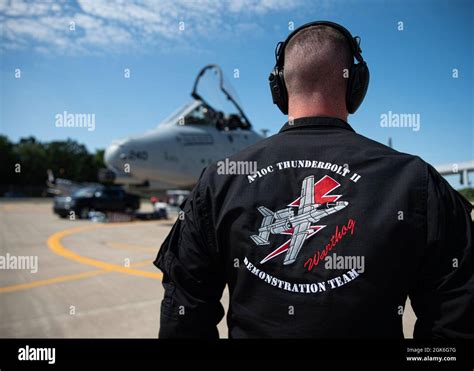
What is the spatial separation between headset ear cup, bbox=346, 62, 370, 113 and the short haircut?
0.09 metres

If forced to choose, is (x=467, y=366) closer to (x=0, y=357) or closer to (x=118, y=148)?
(x=0, y=357)

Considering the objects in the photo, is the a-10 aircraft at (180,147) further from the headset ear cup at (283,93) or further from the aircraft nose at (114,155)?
the headset ear cup at (283,93)

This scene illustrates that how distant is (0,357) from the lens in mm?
1821

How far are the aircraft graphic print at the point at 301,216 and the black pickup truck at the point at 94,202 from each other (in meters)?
18.6

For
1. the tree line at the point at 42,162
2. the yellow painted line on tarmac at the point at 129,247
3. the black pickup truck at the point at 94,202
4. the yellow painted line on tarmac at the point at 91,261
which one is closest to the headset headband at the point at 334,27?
the yellow painted line on tarmac at the point at 91,261

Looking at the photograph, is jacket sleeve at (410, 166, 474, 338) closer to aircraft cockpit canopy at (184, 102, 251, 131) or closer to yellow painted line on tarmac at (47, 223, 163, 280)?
yellow painted line on tarmac at (47, 223, 163, 280)

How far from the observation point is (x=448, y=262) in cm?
120

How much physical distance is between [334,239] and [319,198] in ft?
0.56

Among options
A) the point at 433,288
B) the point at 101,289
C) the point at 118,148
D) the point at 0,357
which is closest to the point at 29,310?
the point at 101,289

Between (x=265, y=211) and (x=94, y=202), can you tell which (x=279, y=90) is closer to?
(x=265, y=211)

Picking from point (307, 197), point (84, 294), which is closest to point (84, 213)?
point (84, 294)

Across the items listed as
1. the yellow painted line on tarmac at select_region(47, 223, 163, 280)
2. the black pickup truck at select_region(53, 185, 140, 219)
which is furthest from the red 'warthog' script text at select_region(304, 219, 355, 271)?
the black pickup truck at select_region(53, 185, 140, 219)

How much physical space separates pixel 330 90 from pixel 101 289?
4.91 m

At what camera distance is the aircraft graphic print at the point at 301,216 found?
1.27 meters
